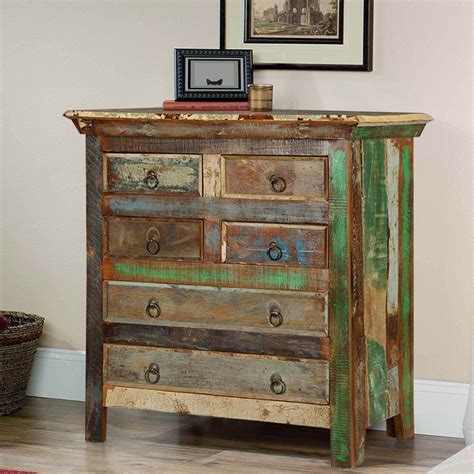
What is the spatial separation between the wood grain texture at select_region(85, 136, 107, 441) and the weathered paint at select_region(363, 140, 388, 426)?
763 millimetres

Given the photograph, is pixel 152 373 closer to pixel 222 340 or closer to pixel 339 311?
pixel 222 340

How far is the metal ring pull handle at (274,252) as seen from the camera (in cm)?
323

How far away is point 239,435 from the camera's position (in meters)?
3.60

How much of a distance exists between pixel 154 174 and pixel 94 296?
1.34 ft

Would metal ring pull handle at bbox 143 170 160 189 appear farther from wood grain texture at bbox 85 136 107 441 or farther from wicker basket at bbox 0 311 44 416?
wicker basket at bbox 0 311 44 416

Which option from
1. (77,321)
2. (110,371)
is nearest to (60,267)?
(77,321)

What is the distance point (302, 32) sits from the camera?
12.1ft

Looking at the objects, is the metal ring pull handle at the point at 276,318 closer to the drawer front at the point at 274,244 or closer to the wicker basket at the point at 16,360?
the drawer front at the point at 274,244

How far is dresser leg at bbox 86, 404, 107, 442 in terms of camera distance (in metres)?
3.49

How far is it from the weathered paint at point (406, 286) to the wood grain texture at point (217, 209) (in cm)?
39

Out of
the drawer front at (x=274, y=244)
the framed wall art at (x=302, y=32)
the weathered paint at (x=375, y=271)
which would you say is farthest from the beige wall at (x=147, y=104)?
the drawer front at (x=274, y=244)

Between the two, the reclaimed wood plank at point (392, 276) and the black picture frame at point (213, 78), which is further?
the black picture frame at point (213, 78)

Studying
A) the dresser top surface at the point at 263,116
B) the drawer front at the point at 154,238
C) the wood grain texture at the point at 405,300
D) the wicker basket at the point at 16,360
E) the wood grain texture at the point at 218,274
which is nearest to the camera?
the dresser top surface at the point at 263,116

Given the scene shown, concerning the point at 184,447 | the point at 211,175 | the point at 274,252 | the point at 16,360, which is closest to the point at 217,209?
the point at 211,175
